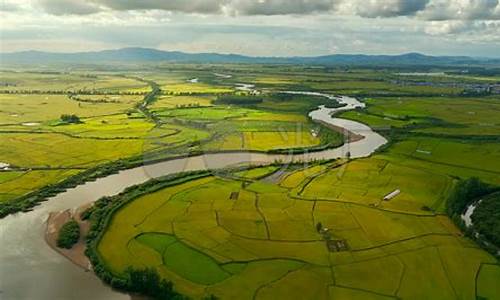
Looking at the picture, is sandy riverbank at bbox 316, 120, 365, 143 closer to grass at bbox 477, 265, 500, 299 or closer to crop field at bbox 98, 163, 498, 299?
crop field at bbox 98, 163, 498, 299

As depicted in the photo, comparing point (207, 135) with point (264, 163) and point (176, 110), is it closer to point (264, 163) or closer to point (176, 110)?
point (264, 163)

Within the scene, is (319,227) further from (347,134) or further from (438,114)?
(438,114)

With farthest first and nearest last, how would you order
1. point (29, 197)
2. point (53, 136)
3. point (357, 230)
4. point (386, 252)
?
point (53, 136)
point (29, 197)
point (357, 230)
point (386, 252)

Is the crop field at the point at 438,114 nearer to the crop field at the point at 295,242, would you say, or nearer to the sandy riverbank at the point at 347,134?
the sandy riverbank at the point at 347,134

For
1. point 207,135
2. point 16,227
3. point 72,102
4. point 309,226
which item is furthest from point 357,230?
point 72,102

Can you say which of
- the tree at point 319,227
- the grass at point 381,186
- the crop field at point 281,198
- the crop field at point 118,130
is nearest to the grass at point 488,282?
the crop field at point 281,198

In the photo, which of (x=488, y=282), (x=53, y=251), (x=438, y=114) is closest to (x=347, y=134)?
(x=438, y=114)

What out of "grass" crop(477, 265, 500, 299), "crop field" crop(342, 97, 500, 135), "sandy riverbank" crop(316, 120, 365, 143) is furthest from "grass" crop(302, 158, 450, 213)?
"crop field" crop(342, 97, 500, 135)
